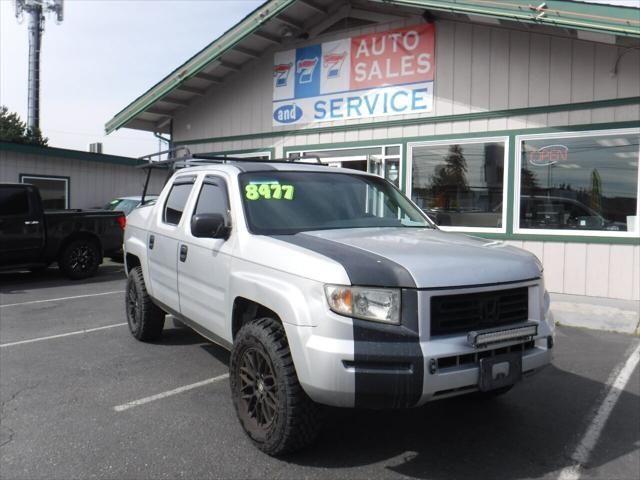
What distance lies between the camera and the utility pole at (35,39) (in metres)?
40.8

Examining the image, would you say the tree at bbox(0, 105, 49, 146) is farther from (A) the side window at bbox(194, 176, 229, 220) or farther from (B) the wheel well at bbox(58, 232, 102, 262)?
(A) the side window at bbox(194, 176, 229, 220)

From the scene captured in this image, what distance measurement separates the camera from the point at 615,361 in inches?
222

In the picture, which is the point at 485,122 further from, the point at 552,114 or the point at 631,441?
the point at 631,441

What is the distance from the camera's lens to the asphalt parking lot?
11.0ft

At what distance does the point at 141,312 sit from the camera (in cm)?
593

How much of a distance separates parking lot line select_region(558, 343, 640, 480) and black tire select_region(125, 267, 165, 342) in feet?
13.8

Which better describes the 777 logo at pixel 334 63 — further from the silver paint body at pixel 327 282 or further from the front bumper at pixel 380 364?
the front bumper at pixel 380 364

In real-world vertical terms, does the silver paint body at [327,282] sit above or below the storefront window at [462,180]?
below

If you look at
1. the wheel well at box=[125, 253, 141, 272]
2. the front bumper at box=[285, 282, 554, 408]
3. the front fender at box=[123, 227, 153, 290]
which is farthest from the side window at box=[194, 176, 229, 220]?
the wheel well at box=[125, 253, 141, 272]

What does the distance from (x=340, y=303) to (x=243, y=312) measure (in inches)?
45.0

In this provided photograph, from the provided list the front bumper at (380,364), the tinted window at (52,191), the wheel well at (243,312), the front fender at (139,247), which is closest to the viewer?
the front bumper at (380,364)

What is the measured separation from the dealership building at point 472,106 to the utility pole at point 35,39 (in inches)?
1318

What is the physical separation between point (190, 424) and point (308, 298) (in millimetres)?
1595

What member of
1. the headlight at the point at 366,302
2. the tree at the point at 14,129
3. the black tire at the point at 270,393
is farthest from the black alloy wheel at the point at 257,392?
the tree at the point at 14,129
